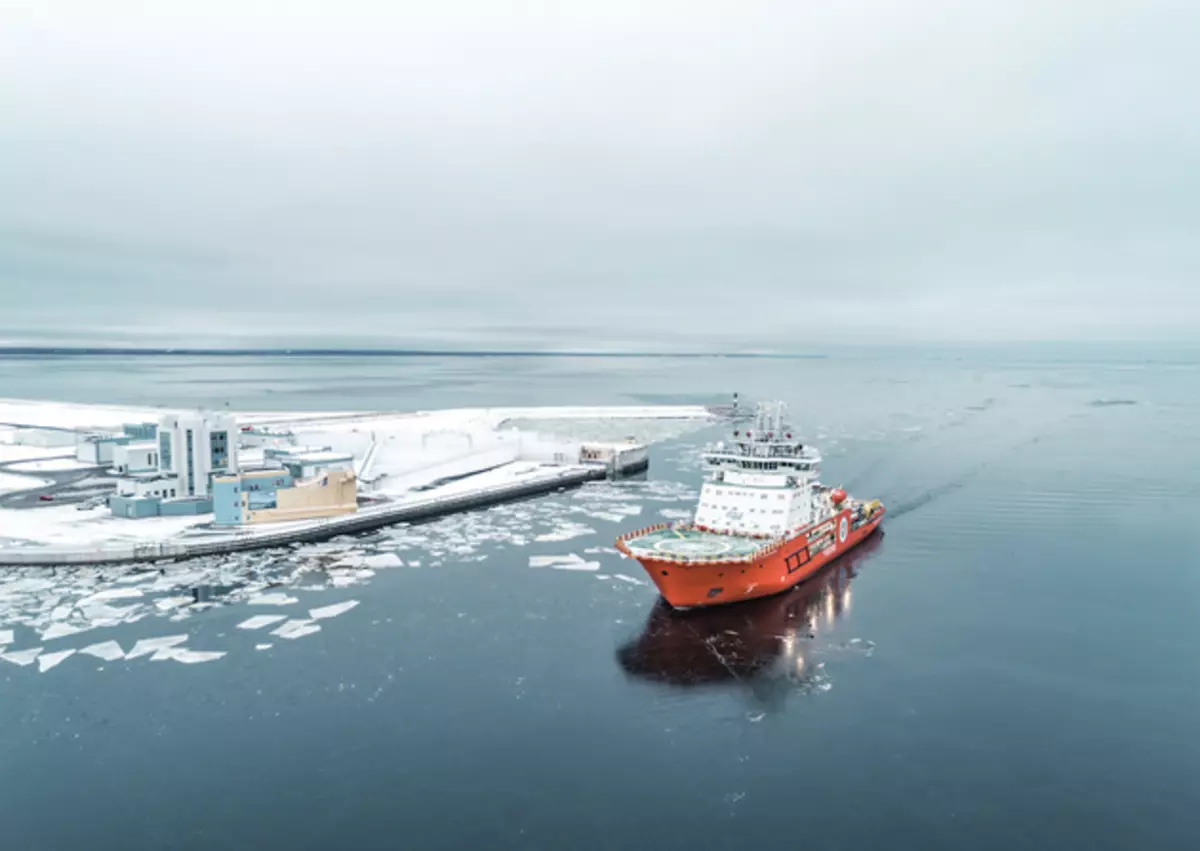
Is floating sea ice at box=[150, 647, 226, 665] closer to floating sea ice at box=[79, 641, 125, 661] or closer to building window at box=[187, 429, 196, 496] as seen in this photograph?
floating sea ice at box=[79, 641, 125, 661]

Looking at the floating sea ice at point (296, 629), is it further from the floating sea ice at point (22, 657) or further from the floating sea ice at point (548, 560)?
the floating sea ice at point (548, 560)

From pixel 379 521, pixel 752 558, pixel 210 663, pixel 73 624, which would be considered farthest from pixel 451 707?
pixel 379 521

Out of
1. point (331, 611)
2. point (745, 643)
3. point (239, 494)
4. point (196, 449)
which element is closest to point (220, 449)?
point (196, 449)

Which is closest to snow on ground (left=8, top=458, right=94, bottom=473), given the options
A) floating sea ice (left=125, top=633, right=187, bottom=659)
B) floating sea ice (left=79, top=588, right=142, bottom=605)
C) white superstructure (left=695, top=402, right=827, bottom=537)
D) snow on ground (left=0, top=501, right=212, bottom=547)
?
snow on ground (left=0, top=501, right=212, bottom=547)

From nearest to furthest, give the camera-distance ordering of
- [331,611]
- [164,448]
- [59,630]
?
[59,630] → [331,611] → [164,448]

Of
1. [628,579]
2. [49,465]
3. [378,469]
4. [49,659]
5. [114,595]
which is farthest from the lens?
[49,465]

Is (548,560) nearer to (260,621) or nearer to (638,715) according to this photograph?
(260,621)
